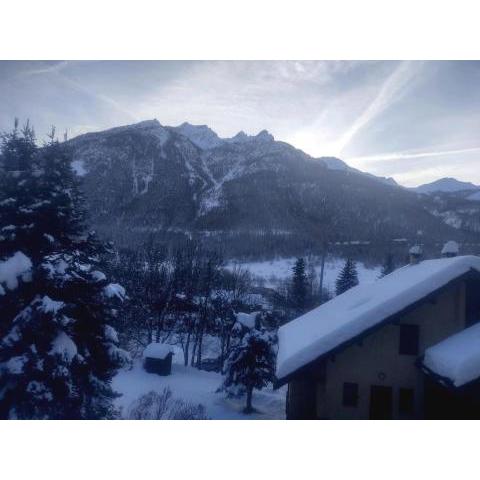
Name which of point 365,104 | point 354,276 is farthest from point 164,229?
point 354,276

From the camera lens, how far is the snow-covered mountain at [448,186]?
26.0 feet

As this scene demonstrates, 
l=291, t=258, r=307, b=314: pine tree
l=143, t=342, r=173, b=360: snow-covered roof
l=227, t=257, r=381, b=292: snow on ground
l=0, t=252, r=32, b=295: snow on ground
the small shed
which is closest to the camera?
l=0, t=252, r=32, b=295: snow on ground

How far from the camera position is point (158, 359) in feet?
45.1

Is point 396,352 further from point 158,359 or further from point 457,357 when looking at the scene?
point 158,359

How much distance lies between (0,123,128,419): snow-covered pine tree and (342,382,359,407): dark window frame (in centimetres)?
416

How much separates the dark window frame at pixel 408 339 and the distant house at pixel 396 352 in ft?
0.05

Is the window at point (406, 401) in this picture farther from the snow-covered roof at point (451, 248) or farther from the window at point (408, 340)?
the snow-covered roof at point (451, 248)

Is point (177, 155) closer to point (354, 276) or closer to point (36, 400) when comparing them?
point (36, 400)

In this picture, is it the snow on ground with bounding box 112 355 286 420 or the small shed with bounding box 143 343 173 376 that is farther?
the small shed with bounding box 143 343 173 376

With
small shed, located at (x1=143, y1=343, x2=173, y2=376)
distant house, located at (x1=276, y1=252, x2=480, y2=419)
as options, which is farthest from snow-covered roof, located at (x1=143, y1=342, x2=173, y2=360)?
distant house, located at (x1=276, y1=252, x2=480, y2=419)

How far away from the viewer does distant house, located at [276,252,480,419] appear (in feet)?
18.8

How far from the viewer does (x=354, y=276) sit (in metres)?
16.4

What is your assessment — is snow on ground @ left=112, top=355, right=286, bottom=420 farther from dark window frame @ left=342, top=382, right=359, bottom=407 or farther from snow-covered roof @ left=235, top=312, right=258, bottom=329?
dark window frame @ left=342, top=382, right=359, bottom=407
